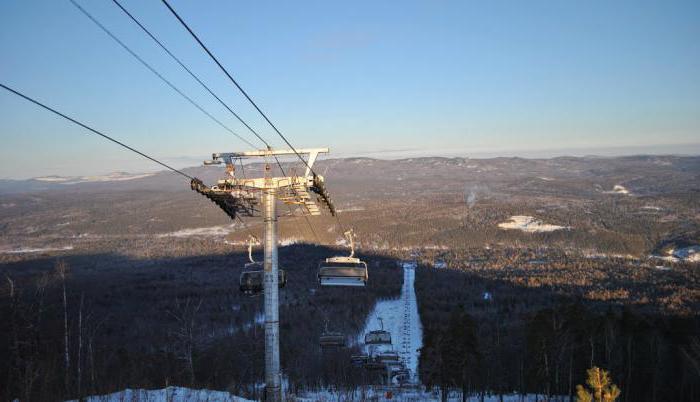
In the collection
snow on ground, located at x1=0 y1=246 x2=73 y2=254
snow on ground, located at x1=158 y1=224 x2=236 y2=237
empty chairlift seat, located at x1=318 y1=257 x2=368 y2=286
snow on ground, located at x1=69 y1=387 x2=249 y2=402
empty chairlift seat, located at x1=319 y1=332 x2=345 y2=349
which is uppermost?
empty chairlift seat, located at x1=318 y1=257 x2=368 y2=286

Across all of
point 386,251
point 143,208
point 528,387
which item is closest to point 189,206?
point 143,208

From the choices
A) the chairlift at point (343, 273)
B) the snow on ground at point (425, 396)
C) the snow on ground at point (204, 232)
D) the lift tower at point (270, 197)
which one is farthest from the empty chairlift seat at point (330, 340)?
the snow on ground at point (204, 232)

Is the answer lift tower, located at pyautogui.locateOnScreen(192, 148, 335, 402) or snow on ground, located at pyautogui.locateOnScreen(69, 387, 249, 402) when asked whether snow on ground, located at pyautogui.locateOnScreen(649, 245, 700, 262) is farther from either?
lift tower, located at pyautogui.locateOnScreen(192, 148, 335, 402)

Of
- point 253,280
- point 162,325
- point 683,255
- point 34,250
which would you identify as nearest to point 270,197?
point 253,280

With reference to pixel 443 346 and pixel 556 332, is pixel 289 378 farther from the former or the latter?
pixel 556 332

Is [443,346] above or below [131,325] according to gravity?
above

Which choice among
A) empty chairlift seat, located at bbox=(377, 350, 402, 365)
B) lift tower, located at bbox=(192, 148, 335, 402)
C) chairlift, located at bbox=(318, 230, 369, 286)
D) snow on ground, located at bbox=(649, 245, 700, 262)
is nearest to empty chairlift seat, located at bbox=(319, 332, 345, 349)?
chairlift, located at bbox=(318, 230, 369, 286)
